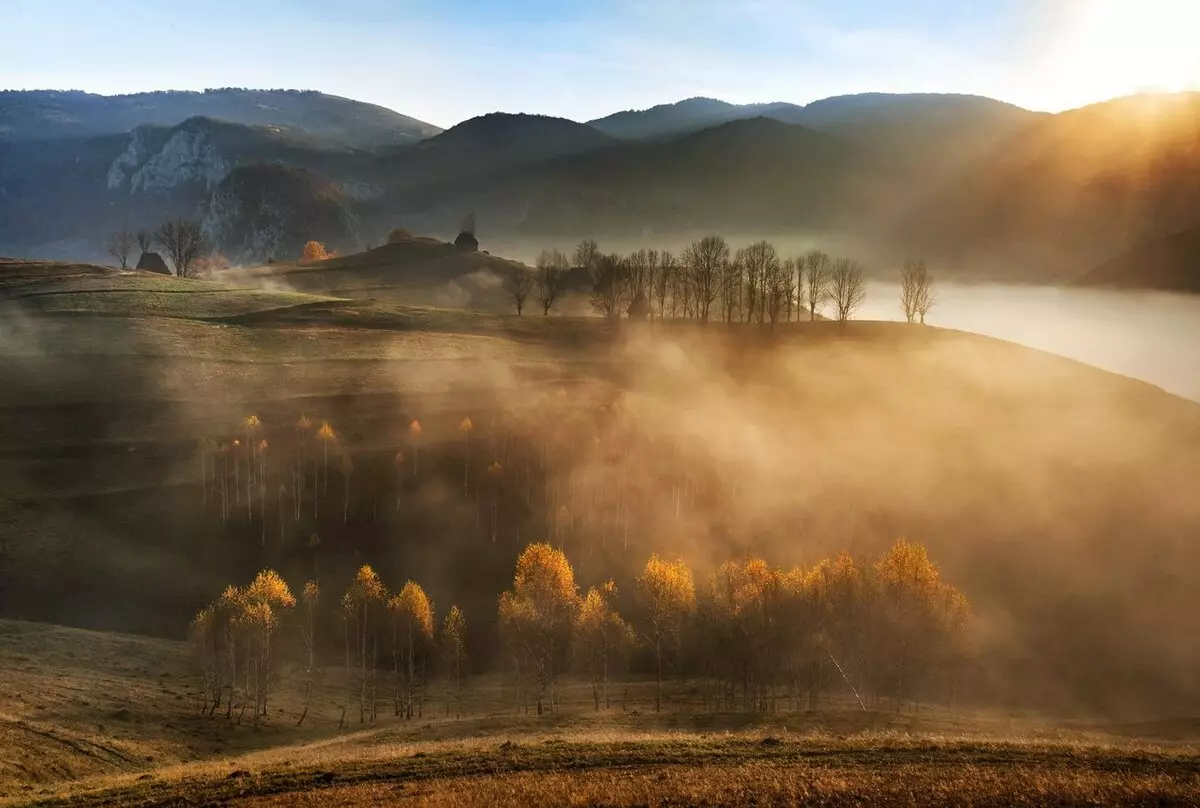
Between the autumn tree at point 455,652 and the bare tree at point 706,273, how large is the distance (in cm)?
12029

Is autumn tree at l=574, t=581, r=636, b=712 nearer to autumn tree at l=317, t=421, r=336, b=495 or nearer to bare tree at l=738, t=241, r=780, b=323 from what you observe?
autumn tree at l=317, t=421, r=336, b=495

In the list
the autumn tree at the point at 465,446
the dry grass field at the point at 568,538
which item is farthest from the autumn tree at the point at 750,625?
the autumn tree at the point at 465,446

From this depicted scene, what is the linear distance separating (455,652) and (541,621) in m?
10.1

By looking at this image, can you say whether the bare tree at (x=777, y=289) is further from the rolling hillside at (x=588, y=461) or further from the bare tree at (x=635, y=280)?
the bare tree at (x=635, y=280)

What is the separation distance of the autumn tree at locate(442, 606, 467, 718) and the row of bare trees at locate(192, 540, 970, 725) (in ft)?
0.53

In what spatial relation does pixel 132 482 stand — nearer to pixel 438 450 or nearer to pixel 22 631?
pixel 22 631

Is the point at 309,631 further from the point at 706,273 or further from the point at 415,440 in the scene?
the point at 706,273

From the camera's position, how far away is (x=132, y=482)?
91625 mm

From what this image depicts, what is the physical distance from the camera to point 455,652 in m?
73.3

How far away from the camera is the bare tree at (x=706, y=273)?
609 feet

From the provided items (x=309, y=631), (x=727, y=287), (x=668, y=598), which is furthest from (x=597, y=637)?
(x=727, y=287)

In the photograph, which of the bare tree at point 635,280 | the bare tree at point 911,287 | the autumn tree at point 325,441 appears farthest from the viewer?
the bare tree at point 635,280

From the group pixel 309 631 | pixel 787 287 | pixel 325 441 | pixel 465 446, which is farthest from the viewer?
pixel 787 287

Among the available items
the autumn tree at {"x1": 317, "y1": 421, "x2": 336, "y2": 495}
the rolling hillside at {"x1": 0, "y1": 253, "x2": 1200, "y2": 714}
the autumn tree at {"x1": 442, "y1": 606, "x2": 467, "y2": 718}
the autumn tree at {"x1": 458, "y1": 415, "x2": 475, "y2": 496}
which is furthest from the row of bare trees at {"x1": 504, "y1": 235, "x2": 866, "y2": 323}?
the autumn tree at {"x1": 442, "y1": 606, "x2": 467, "y2": 718}
